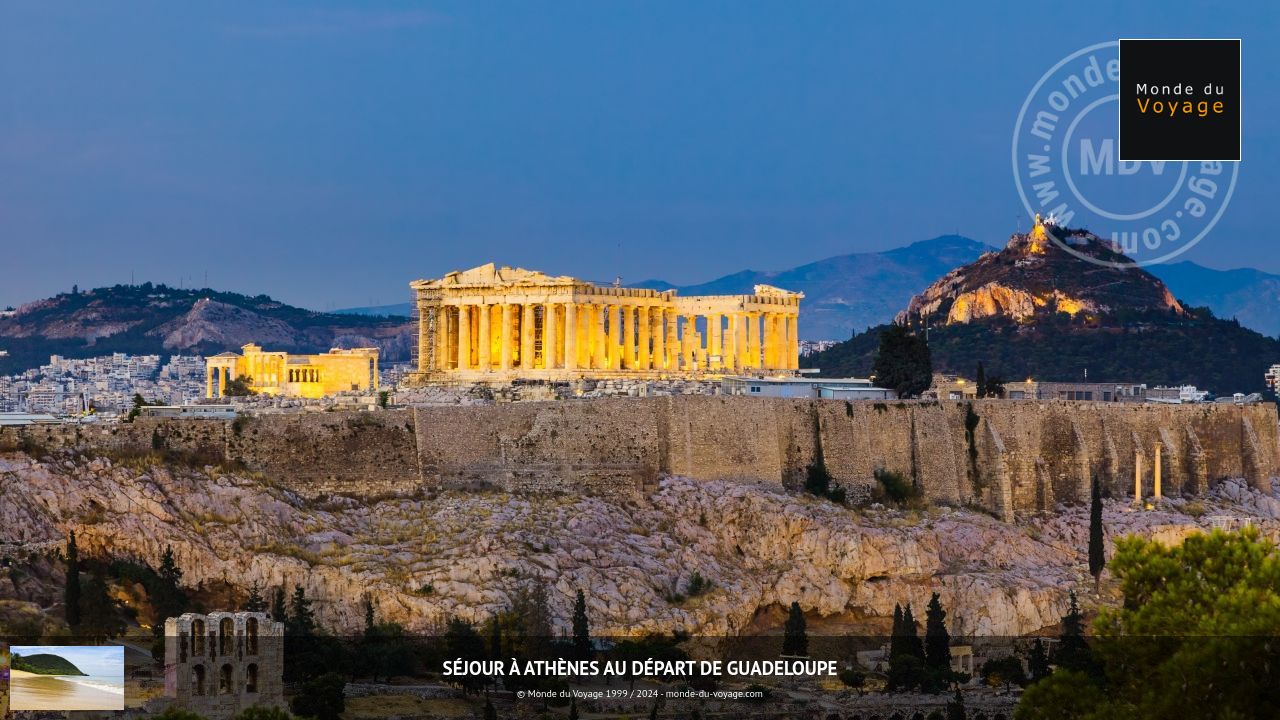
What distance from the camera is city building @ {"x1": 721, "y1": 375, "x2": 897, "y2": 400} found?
71.5 meters

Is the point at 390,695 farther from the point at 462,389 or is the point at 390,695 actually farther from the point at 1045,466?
the point at 1045,466

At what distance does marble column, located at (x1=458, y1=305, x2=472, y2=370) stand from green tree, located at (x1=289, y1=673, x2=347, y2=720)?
1098 inches

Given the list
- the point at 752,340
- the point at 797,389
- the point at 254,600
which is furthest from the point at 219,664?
the point at 752,340

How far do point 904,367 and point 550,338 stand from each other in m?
11.5

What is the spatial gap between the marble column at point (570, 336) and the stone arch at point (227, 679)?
94.4 ft

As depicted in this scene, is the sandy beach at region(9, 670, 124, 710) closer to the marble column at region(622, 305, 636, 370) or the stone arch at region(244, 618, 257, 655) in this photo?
the stone arch at region(244, 618, 257, 655)

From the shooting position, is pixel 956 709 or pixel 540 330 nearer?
pixel 956 709

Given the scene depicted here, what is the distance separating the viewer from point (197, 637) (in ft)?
154

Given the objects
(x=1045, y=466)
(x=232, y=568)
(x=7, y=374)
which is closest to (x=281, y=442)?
(x=232, y=568)

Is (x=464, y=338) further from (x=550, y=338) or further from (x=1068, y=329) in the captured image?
(x=1068, y=329)

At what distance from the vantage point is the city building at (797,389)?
71500mm

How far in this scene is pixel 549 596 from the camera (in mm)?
56875

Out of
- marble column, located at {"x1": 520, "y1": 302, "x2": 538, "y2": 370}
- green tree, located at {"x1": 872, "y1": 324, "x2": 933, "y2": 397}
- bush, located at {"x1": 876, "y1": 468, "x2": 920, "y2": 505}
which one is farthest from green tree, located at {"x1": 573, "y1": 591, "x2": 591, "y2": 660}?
green tree, located at {"x1": 872, "y1": 324, "x2": 933, "y2": 397}

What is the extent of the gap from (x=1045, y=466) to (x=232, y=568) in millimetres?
30838
